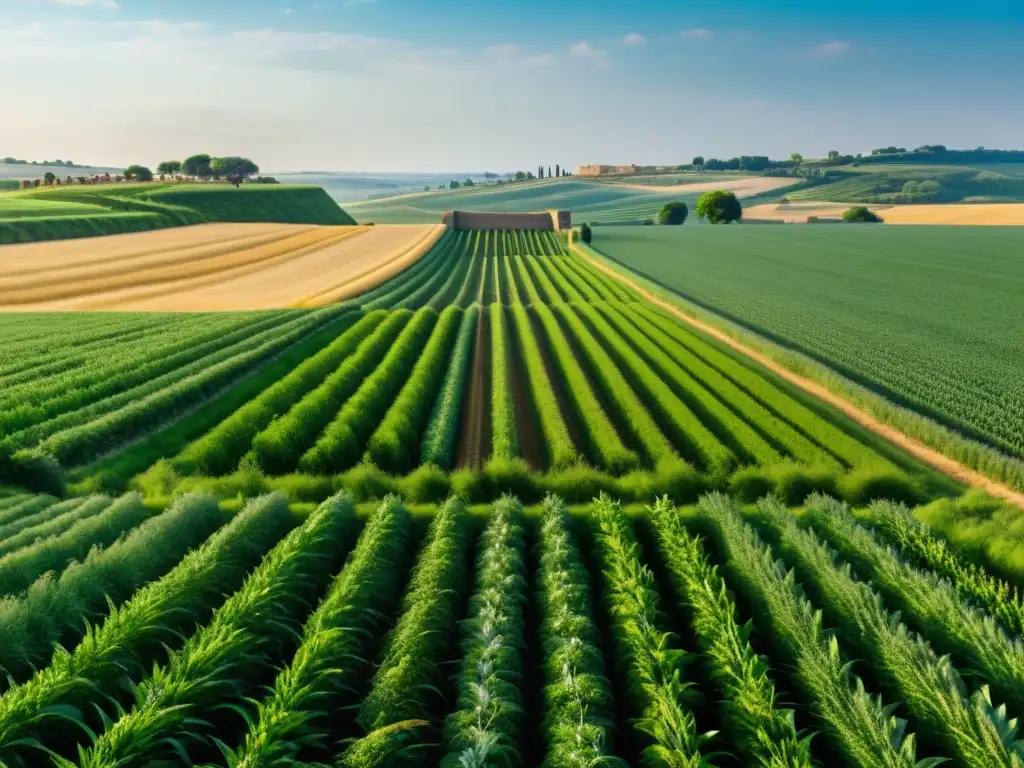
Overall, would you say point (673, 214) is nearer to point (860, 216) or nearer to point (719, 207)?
point (719, 207)

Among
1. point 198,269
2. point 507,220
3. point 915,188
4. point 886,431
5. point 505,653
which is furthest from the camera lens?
point 915,188

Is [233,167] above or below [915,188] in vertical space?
above

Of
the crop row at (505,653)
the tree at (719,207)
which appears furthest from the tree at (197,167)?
the crop row at (505,653)

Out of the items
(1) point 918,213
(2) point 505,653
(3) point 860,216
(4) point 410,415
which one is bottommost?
(4) point 410,415

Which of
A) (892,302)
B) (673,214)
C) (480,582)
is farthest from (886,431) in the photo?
(673,214)

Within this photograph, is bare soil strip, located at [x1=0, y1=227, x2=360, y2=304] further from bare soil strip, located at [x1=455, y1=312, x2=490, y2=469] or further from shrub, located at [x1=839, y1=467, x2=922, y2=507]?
shrub, located at [x1=839, y1=467, x2=922, y2=507]

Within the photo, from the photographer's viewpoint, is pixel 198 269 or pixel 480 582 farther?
pixel 198 269

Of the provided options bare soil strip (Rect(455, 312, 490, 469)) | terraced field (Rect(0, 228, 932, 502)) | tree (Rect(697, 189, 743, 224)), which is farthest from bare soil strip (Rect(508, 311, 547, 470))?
tree (Rect(697, 189, 743, 224))
